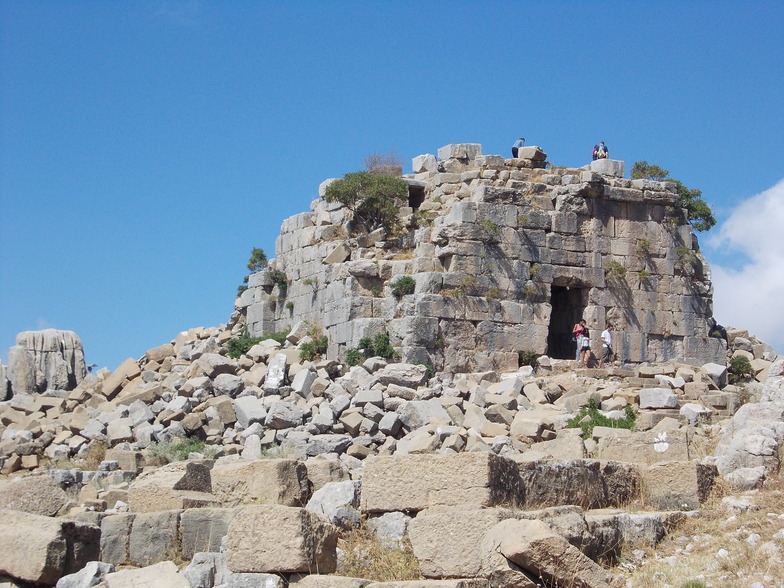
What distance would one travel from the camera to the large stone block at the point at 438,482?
29.9 ft

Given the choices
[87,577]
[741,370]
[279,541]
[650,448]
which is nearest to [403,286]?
[741,370]

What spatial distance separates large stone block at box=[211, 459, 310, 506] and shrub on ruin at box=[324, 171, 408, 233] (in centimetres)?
1198

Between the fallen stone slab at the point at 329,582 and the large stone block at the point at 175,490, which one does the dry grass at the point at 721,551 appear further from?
the large stone block at the point at 175,490

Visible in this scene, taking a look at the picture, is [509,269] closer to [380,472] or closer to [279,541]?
[380,472]

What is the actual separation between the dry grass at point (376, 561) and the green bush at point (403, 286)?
11.4 metres

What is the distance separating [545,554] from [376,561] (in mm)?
1653

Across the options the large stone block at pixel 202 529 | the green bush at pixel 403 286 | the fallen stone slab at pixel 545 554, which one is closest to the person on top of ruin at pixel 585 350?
the green bush at pixel 403 286

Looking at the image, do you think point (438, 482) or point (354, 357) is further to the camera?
point (354, 357)

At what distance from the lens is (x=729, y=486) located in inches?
418

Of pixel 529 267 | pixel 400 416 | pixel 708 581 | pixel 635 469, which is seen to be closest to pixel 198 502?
pixel 635 469

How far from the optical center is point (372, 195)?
73.6ft

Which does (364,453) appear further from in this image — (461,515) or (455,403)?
(461,515)

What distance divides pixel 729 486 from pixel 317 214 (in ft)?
48.3

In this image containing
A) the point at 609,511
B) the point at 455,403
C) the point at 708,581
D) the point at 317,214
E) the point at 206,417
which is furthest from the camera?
the point at 317,214
